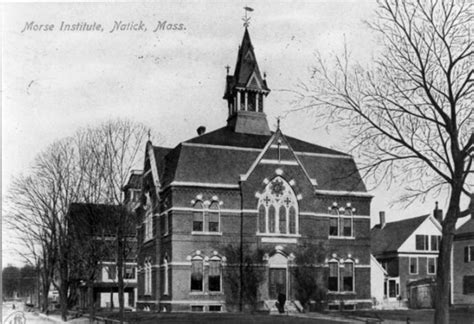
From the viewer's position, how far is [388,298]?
4662 cm

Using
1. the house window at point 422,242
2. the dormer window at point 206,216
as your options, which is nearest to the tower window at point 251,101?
the dormer window at point 206,216

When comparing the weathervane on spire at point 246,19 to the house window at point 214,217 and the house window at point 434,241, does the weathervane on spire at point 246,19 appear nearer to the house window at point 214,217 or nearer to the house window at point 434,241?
the house window at point 214,217

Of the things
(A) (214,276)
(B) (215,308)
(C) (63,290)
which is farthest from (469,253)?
(C) (63,290)

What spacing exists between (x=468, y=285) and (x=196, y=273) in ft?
69.7

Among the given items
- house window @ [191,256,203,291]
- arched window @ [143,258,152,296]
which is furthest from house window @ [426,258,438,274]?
arched window @ [143,258,152,296]

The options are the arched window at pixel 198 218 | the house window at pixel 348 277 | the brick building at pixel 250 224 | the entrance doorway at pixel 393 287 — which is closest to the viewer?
the brick building at pixel 250 224

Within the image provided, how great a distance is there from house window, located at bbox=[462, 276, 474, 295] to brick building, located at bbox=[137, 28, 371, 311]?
1057 cm

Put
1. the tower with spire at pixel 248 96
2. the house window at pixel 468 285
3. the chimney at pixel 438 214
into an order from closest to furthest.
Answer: the tower with spire at pixel 248 96
the house window at pixel 468 285
the chimney at pixel 438 214

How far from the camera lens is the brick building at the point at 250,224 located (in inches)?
1430

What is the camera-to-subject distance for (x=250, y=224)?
37.1m

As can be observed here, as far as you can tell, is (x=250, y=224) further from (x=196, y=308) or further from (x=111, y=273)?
(x=111, y=273)

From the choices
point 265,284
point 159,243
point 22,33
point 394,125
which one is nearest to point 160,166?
point 159,243

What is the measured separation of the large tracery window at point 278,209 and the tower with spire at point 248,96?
5.54 meters

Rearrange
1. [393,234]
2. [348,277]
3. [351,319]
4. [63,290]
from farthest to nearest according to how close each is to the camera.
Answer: [393,234]
[348,277]
[63,290]
[351,319]
